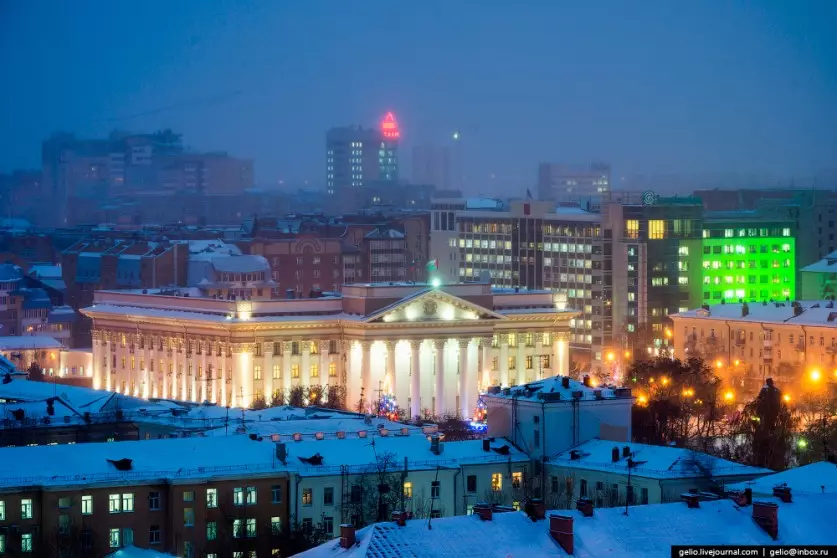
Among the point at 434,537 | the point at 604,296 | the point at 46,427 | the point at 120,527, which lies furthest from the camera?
the point at 604,296

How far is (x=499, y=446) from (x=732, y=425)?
77.4ft

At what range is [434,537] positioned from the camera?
205 ft

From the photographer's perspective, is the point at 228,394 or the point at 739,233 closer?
the point at 228,394

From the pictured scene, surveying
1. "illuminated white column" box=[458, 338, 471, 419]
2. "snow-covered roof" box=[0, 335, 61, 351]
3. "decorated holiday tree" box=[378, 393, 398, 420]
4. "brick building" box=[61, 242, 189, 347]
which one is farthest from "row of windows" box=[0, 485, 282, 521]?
"brick building" box=[61, 242, 189, 347]

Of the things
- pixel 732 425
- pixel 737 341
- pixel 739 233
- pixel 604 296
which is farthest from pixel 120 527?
pixel 739 233

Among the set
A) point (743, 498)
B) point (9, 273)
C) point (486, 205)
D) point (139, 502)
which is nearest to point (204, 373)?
point (9, 273)

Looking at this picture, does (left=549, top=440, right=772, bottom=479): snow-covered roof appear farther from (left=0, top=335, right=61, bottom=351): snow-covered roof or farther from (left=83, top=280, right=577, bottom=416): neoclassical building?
(left=0, top=335, right=61, bottom=351): snow-covered roof

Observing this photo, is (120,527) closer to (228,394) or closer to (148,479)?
(148,479)

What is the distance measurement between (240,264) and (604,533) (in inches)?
4500

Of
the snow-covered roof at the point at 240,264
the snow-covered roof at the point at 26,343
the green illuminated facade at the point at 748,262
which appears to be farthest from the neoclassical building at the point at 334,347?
the green illuminated facade at the point at 748,262

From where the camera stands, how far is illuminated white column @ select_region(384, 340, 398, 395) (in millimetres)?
133250

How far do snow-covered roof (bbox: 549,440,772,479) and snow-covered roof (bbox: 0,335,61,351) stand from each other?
68.2 metres

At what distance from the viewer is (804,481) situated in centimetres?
A: 7781

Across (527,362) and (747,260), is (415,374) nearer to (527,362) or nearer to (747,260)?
(527,362)
